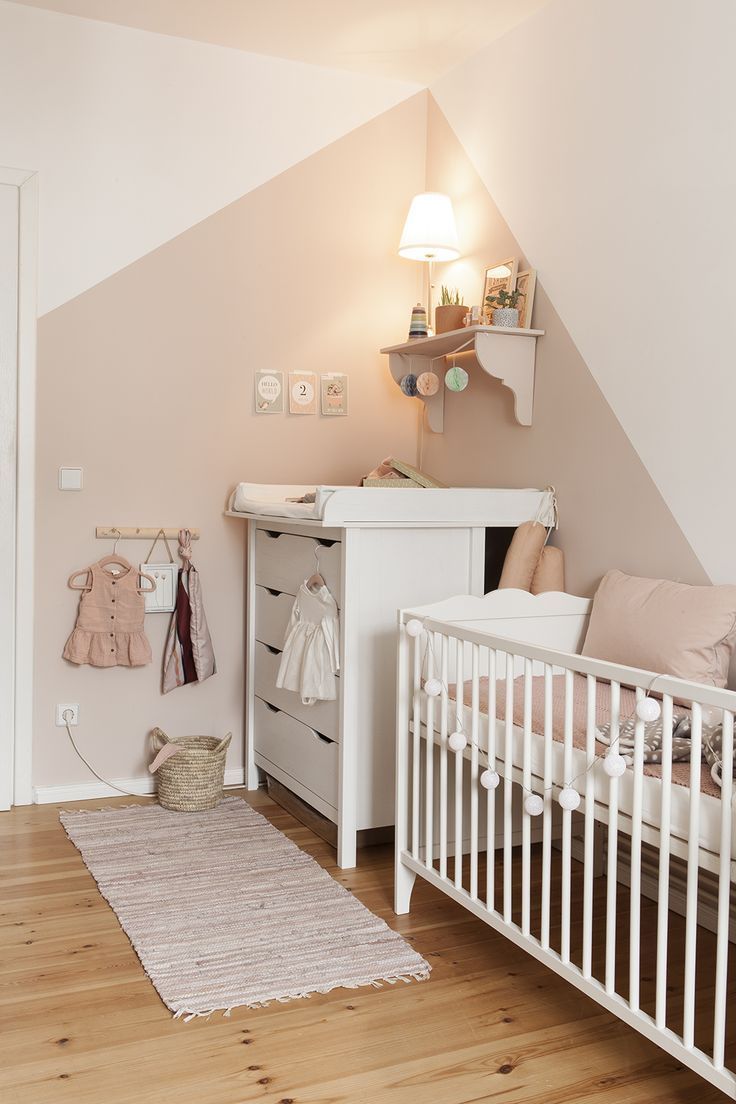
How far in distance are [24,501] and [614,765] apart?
212 centimetres

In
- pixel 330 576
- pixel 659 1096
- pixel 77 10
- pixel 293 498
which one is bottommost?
pixel 659 1096

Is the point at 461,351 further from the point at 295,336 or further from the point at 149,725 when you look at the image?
the point at 149,725

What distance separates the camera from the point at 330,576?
2686mm

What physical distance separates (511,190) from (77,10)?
1403mm

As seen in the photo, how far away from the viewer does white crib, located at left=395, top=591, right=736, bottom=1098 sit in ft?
4.81

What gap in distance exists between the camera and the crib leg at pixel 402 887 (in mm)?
2320

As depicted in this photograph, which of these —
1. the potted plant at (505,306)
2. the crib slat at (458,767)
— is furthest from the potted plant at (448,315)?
the crib slat at (458,767)

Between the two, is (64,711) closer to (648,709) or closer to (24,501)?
(24,501)

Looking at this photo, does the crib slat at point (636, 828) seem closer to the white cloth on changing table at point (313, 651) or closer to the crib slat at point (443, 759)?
the crib slat at point (443, 759)

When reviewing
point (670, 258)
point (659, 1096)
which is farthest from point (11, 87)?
point (659, 1096)

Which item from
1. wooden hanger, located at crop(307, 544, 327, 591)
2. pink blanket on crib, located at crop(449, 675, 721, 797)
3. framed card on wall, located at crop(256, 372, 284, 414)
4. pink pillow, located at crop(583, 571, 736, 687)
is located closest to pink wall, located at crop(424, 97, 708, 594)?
pink pillow, located at crop(583, 571, 736, 687)

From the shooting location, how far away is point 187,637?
3.21 m

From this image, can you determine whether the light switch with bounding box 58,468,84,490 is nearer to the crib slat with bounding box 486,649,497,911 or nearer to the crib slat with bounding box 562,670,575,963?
the crib slat with bounding box 486,649,497,911

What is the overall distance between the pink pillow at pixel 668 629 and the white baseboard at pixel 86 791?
5.23 ft
